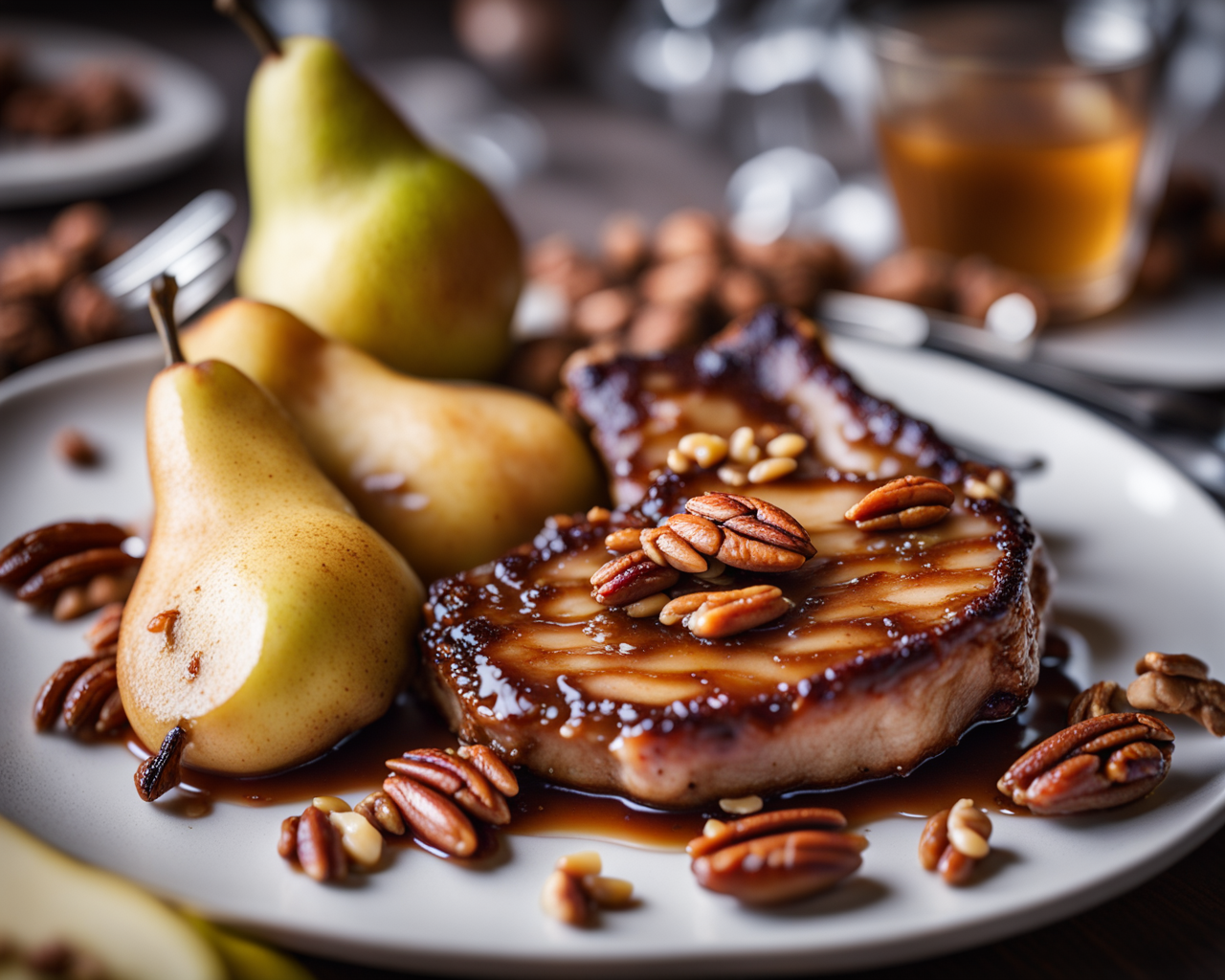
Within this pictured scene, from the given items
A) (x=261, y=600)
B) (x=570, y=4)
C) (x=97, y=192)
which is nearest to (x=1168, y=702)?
(x=261, y=600)

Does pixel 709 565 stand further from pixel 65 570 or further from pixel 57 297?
pixel 57 297

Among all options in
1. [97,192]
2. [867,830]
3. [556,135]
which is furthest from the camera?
[556,135]

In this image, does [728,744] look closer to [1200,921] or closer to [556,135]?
[1200,921]


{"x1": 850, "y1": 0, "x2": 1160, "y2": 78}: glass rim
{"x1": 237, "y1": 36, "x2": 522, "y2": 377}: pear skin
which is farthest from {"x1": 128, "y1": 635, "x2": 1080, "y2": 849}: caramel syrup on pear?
{"x1": 850, "y1": 0, "x2": 1160, "y2": 78}: glass rim

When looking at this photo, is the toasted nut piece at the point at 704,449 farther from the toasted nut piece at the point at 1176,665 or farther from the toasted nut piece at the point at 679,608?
the toasted nut piece at the point at 1176,665

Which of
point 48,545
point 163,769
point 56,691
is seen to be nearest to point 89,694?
point 56,691

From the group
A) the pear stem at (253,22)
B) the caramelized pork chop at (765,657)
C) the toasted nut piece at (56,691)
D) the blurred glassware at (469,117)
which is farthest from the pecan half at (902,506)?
the blurred glassware at (469,117)
